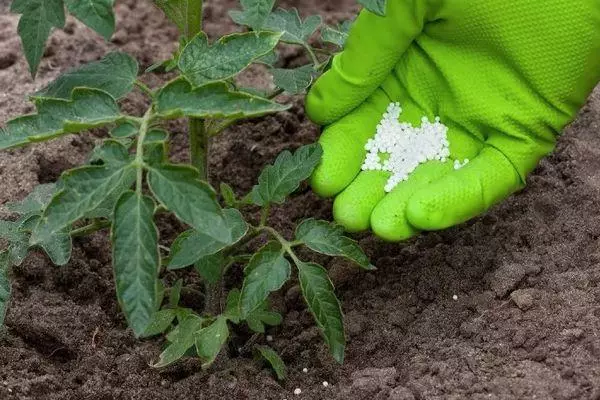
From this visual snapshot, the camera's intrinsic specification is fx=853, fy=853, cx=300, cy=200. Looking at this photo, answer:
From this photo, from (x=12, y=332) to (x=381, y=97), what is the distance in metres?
0.80

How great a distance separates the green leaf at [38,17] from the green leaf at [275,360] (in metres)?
0.62

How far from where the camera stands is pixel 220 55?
1203 mm

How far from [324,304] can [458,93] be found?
52cm

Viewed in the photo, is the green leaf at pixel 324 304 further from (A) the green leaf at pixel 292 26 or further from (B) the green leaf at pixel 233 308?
(A) the green leaf at pixel 292 26

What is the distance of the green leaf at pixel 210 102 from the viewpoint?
109 centimetres

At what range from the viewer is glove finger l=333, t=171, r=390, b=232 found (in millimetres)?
1490

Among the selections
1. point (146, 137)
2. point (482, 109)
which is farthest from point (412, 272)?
point (146, 137)

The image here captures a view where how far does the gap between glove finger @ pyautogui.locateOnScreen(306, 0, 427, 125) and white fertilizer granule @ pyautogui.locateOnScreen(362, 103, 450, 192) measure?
0.25 ft

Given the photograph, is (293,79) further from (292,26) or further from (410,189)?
(410,189)

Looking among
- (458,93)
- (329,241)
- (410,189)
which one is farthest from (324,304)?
(458,93)

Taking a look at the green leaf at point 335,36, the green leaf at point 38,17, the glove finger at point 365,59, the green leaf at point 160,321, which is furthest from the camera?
the green leaf at point 335,36

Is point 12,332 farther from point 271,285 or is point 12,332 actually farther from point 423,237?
point 423,237

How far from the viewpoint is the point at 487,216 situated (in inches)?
65.1

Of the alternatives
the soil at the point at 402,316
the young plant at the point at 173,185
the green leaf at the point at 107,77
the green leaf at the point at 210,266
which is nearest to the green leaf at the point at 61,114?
the young plant at the point at 173,185
